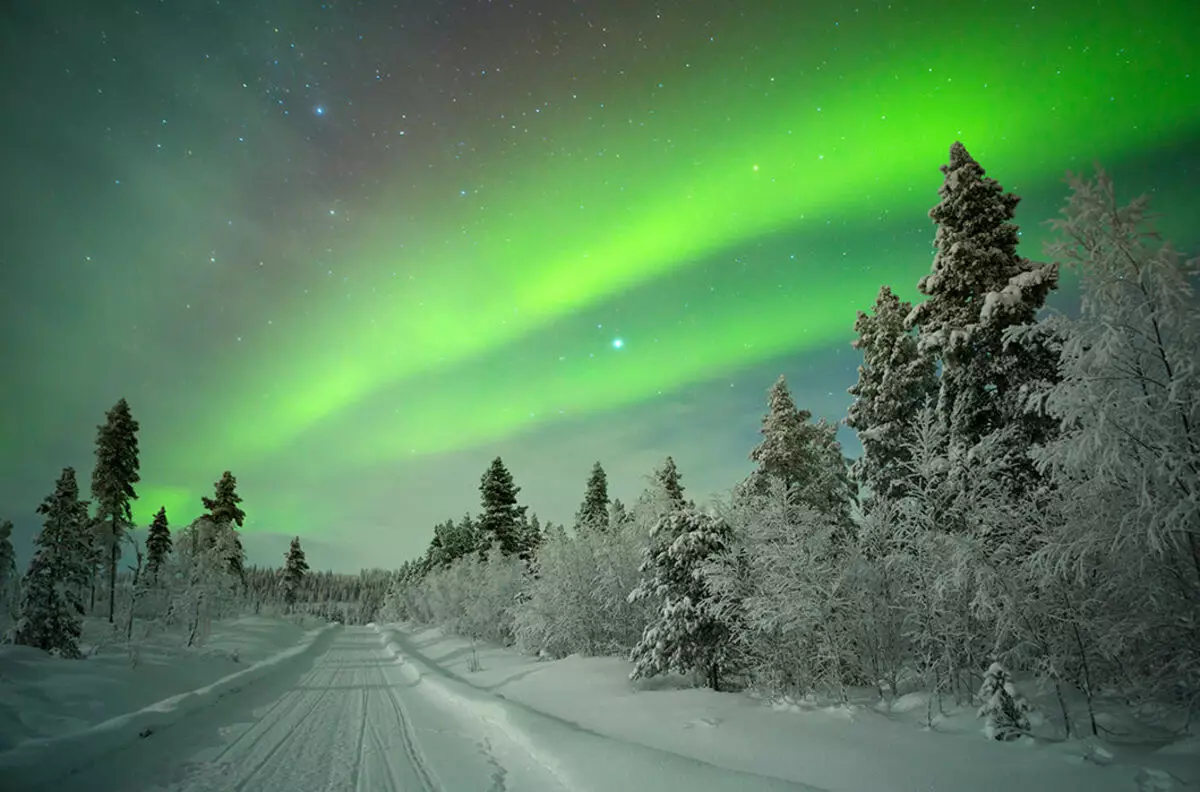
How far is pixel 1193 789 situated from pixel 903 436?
15.5 meters

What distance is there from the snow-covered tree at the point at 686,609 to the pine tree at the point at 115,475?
1623 inches

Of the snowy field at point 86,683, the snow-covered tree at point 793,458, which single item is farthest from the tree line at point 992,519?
the snowy field at point 86,683

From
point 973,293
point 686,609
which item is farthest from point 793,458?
point 686,609

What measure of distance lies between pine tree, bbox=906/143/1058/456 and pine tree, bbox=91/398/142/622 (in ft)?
164

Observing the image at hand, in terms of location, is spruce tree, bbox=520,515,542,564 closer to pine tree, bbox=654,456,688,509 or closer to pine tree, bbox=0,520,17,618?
pine tree, bbox=654,456,688,509

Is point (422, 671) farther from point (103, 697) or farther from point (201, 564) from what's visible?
point (201, 564)

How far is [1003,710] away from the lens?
8.69 m

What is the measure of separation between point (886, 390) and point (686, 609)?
13469 mm

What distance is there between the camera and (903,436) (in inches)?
811

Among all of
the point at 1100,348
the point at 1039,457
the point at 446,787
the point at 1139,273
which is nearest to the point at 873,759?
the point at 1039,457

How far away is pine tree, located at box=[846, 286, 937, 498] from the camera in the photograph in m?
21.1

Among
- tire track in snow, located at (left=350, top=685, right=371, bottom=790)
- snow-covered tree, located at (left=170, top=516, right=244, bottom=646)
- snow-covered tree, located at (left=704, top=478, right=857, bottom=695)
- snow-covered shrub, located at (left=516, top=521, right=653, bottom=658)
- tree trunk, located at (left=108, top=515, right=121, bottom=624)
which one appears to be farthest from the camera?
tree trunk, located at (left=108, top=515, right=121, bottom=624)

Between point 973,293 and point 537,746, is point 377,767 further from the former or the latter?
point 973,293

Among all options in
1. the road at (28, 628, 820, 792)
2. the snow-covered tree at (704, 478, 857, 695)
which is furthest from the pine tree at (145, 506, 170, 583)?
the snow-covered tree at (704, 478, 857, 695)
